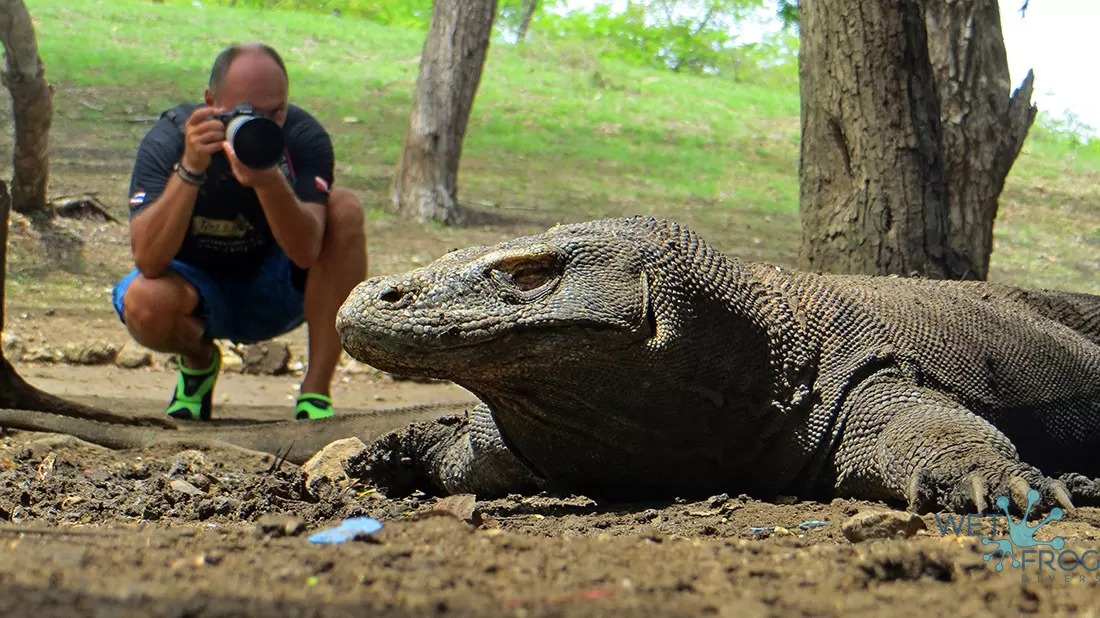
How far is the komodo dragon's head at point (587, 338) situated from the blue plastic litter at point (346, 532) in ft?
2.17

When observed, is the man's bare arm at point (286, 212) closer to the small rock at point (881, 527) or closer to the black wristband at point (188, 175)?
the black wristband at point (188, 175)

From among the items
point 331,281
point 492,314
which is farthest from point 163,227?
point 492,314

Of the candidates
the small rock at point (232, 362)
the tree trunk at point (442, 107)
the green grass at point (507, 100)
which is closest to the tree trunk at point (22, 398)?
the small rock at point (232, 362)

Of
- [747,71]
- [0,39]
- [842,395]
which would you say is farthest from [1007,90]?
[747,71]

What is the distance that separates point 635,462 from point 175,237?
2.52 metres

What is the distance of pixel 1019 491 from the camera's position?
89.6 inches

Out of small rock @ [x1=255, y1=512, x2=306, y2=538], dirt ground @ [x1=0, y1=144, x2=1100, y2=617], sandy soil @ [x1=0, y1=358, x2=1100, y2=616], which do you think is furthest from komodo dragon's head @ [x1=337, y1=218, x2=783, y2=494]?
small rock @ [x1=255, y1=512, x2=306, y2=538]

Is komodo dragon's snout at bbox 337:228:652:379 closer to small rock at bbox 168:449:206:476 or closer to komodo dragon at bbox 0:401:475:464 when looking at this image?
small rock at bbox 168:449:206:476

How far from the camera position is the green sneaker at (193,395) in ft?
16.0

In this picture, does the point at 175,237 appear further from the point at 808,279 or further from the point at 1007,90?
the point at 1007,90

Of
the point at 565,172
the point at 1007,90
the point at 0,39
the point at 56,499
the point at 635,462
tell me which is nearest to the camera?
the point at 635,462

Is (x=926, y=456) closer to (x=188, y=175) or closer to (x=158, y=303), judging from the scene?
(x=188, y=175)

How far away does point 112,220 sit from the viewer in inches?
388

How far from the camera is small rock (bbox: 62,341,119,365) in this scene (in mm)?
6723
